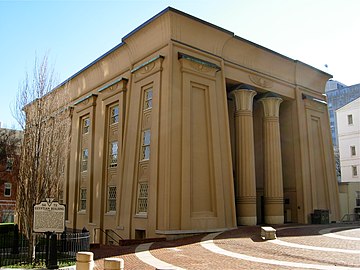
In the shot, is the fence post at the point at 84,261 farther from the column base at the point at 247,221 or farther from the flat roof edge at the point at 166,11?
the column base at the point at 247,221

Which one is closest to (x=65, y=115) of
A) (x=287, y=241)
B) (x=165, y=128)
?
(x=165, y=128)

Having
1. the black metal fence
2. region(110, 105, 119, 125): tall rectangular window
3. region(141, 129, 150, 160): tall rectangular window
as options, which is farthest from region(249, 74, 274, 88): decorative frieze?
the black metal fence

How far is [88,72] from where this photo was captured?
32.5m

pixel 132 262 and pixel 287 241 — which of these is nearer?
pixel 132 262

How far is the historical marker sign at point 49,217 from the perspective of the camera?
43.8ft

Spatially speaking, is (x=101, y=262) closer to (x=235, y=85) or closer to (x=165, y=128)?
(x=165, y=128)

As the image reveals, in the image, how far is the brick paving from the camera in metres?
12.9

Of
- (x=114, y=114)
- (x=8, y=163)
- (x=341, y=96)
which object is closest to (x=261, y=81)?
(x=114, y=114)

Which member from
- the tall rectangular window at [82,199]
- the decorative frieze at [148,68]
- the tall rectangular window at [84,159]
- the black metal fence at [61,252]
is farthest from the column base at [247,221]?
the tall rectangular window at [84,159]

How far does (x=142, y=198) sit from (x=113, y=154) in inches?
245

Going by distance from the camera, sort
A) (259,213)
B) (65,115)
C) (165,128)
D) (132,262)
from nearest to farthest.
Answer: (132,262), (65,115), (165,128), (259,213)

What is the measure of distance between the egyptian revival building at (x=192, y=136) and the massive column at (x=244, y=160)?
69mm

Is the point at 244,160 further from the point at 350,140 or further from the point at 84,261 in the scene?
the point at 350,140

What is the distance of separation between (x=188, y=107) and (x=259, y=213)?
12.0 m
